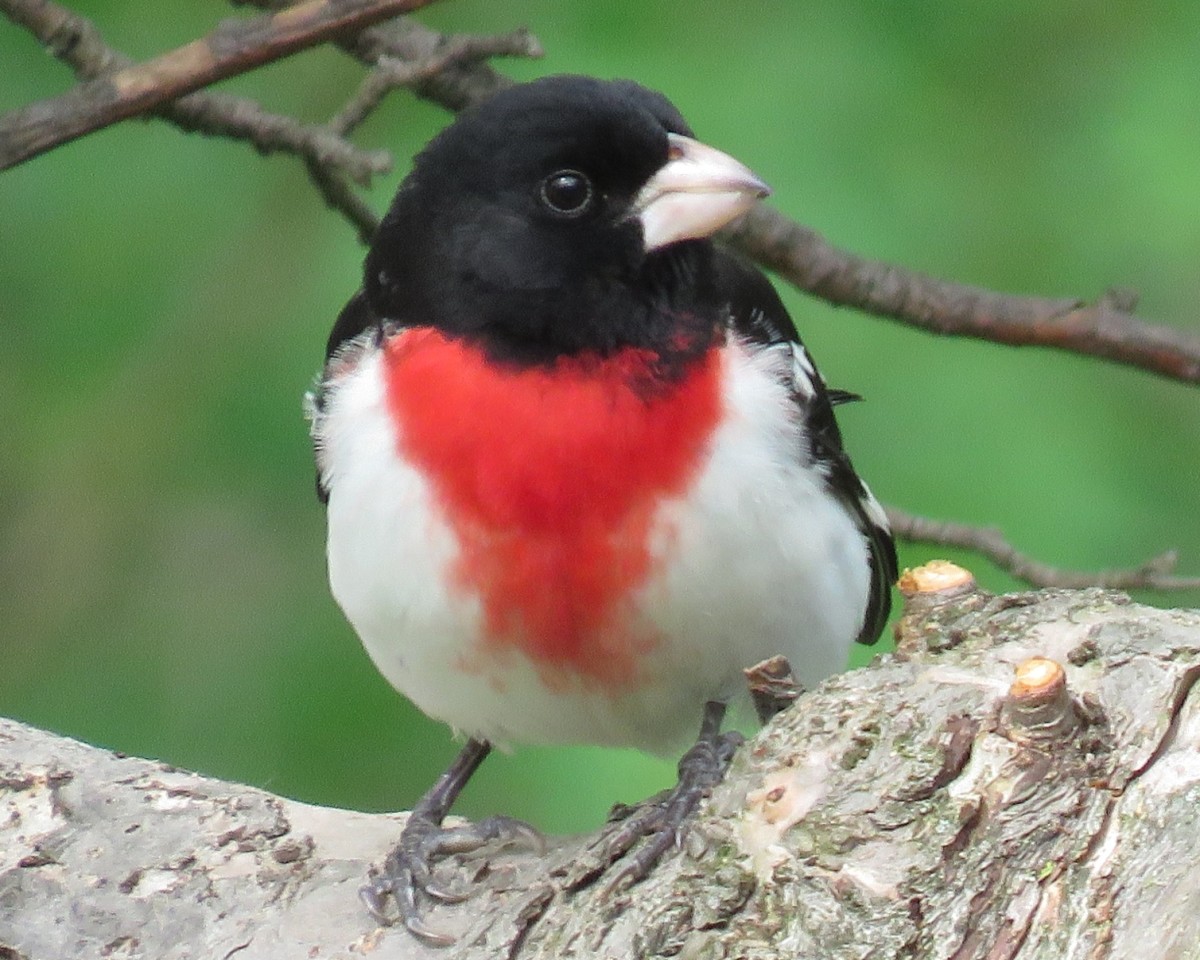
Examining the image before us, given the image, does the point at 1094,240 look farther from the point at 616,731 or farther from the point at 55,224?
Answer: the point at 55,224

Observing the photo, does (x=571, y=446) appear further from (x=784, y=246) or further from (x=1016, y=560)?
(x=1016, y=560)

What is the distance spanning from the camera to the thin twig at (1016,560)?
278 centimetres

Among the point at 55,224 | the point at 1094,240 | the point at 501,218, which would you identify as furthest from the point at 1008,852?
the point at 55,224

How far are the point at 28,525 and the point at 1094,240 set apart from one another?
1963 millimetres

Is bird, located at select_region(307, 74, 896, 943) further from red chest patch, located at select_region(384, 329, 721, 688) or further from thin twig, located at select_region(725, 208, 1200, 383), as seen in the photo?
thin twig, located at select_region(725, 208, 1200, 383)

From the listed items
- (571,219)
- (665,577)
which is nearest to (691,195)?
(571,219)

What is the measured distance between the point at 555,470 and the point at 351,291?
0.81 m

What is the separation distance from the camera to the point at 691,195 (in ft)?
7.72

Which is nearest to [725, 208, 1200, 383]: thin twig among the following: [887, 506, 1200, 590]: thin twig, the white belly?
[887, 506, 1200, 590]: thin twig

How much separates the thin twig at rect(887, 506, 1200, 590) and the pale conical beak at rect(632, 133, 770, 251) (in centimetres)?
67

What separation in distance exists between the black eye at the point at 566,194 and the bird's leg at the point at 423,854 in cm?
74

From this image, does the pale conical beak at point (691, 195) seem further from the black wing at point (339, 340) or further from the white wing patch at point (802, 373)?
the black wing at point (339, 340)

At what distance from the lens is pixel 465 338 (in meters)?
2.37

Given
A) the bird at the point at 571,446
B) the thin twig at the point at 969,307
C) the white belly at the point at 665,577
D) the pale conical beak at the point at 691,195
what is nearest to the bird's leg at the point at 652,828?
the bird at the point at 571,446
